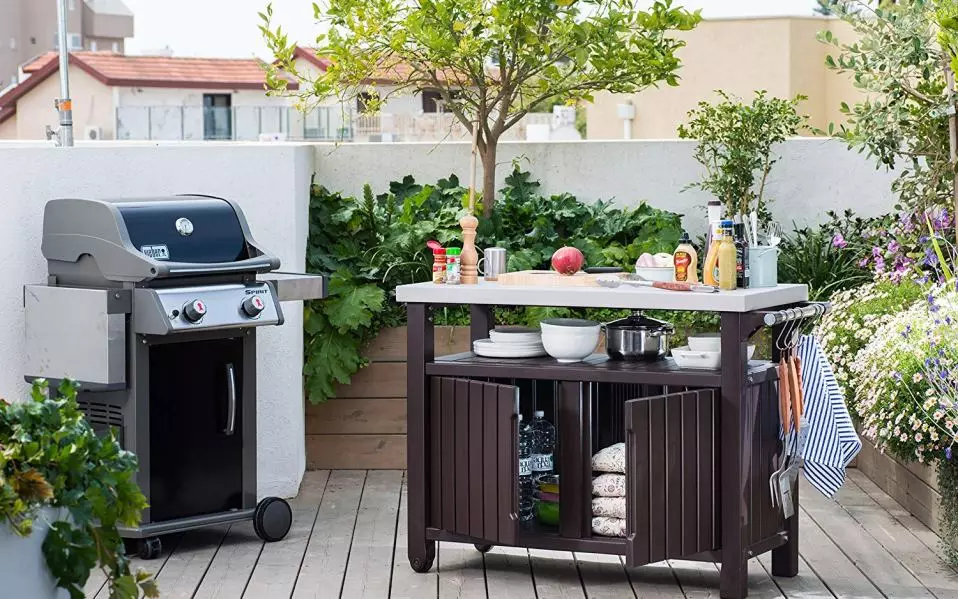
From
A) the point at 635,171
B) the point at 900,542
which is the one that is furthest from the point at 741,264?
the point at 635,171

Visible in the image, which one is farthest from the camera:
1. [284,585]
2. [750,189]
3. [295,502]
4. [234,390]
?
[750,189]

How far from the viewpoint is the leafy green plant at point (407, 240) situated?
241 inches

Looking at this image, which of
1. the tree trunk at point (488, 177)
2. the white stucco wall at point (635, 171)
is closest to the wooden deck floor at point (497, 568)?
the tree trunk at point (488, 177)

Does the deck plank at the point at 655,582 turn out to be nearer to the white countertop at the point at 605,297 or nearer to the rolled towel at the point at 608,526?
the rolled towel at the point at 608,526

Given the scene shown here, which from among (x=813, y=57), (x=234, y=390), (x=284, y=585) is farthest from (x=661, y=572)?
(x=813, y=57)

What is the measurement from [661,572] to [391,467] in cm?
203

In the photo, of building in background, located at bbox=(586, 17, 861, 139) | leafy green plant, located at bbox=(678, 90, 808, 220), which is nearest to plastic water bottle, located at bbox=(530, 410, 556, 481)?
leafy green plant, located at bbox=(678, 90, 808, 220)

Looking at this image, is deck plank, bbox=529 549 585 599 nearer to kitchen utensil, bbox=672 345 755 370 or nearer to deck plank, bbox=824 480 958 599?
kitchen utensil, bbox=672 345 755 370

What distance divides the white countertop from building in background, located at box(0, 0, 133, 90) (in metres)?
38.8

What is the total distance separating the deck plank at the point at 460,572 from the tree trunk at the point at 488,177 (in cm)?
215

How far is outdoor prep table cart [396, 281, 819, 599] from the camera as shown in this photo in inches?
160

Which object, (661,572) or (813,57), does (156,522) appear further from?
(813,57)

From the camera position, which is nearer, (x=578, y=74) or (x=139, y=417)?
(x=139, y=417)

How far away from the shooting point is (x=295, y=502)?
18.4 ft
